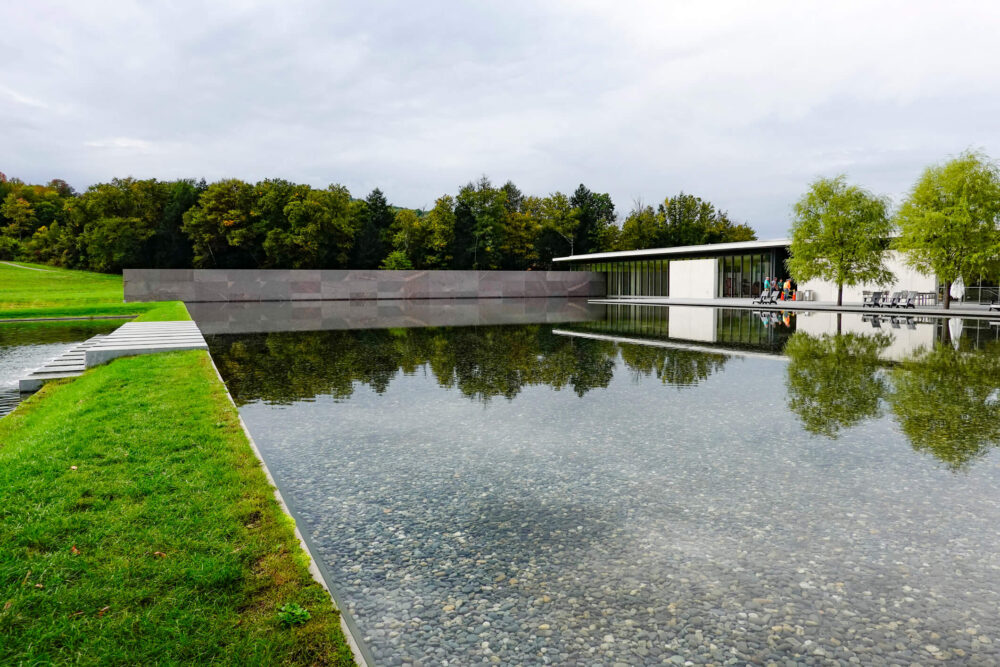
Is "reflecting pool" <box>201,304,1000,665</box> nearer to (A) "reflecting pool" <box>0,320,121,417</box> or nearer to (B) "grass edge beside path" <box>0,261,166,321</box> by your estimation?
(A) "reflecting pool" <box>0,320,121,417</box>

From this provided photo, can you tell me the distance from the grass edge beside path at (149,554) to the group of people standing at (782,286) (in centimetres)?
3672

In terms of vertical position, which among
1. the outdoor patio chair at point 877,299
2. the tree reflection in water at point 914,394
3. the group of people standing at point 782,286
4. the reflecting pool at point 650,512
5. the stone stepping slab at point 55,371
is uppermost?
the group of people standing at point 782,286

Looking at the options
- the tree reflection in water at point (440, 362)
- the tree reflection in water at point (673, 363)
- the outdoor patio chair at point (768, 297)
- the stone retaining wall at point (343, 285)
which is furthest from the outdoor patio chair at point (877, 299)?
the stone retaining wall at point (343, 285)

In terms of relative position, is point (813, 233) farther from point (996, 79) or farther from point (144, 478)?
point (144, 478)

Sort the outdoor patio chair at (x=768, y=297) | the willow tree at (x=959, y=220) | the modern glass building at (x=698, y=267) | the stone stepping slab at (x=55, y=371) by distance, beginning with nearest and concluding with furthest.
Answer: the stone stepping slab at (x=55, y=371) < the willow tree at (x=959, y=220) < the outdoor patio chair at (x=768, y=297) < the modern glass building at (x=698, y=267)

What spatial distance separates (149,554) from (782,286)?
41.4 metres

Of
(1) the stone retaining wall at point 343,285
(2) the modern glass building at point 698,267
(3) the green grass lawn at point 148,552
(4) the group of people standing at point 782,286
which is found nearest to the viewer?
(3) the green grass lawn at point 148,552

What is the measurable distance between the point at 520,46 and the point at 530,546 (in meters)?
22.5

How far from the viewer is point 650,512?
4.41 metres

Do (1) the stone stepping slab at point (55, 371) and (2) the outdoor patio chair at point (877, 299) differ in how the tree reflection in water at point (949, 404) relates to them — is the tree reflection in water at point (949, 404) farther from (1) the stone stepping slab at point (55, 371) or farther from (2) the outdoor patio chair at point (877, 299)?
(2) the outdoor patio chair at point (877, 299)

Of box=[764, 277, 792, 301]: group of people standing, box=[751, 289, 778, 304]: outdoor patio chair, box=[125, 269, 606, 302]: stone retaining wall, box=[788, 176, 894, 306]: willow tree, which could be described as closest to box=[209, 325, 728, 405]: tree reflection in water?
box=[788, 176, 894, 306]: willow tree

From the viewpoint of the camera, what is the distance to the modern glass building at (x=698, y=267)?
130 ft

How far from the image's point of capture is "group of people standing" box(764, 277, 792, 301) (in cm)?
3659

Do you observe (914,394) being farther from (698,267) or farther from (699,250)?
(698,267)
